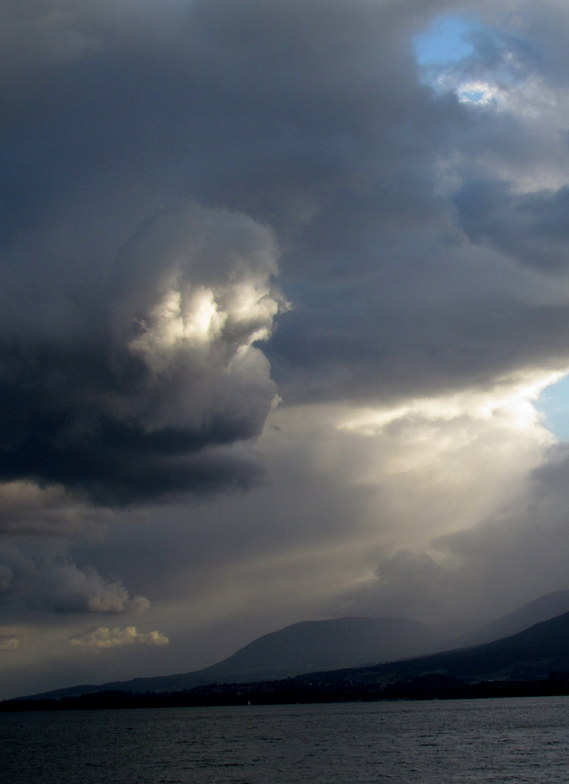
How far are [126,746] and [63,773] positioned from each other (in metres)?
60.8

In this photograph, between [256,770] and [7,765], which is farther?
[7,765]

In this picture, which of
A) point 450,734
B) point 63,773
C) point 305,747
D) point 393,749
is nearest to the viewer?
point 63,773

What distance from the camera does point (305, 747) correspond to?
172000mm

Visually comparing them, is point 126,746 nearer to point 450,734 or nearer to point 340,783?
point 450,734

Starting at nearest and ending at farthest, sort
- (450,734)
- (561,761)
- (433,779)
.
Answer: (433,779) < (561,761) < (450,734)

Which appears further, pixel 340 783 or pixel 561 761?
pixel 561 761

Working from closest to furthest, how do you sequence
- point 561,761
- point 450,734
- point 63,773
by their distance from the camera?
point 561,761
point 63,773
point 450,734

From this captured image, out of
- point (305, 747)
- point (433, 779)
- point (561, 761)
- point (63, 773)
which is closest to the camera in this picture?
point (433, 779)

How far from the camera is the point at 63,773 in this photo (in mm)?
138625

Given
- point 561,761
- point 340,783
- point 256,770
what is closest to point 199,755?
point 256,770

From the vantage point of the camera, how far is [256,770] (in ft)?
420

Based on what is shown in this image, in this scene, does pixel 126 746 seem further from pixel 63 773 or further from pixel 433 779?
pixel 433 779

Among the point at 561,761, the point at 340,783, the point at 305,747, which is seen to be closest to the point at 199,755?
the point at 305,747

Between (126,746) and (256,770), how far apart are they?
79.4 metres
